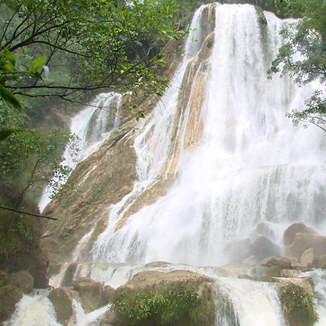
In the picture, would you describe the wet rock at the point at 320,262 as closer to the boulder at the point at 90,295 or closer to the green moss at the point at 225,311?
the green moss at the point at 225,311

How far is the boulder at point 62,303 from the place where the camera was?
7749mm

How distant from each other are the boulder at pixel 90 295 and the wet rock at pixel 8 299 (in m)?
1.46

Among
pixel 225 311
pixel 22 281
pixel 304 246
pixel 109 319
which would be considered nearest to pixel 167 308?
pixel 225 311

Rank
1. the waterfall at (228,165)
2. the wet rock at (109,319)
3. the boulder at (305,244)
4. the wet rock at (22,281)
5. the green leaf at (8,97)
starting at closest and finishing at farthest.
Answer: the green leaf at (8,97)
the wet rock at (109,319)
the wet rock at (22,281)
the boulder at (305,244)
the waterfall at (228,165)

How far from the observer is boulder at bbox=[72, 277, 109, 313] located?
819 cm

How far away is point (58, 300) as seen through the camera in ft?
26.6

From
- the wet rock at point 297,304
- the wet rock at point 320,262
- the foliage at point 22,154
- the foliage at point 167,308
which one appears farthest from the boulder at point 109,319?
the wet rock at point 320,262

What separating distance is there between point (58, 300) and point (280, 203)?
8966mm

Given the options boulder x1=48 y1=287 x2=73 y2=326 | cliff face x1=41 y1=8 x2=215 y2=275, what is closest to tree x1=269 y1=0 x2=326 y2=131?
cliff face x1=41 y1=8 x2=215 y2=275

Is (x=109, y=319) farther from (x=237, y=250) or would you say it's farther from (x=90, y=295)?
(x=237, y=250)

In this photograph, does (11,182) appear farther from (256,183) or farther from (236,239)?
(256,183)

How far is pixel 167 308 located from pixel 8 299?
3888 mm

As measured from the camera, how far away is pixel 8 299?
7.55 meters

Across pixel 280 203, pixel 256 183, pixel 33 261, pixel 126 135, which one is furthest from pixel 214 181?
pixel 33 261
